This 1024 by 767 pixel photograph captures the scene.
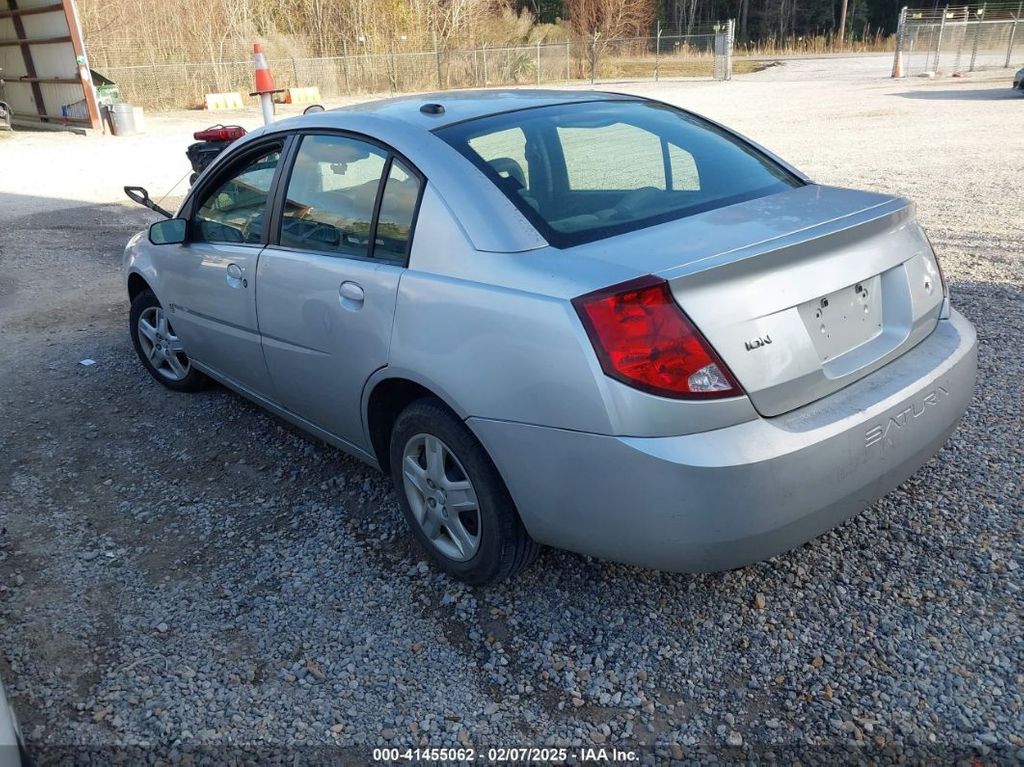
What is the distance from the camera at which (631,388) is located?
2252 millimetres

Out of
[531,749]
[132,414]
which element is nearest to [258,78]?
[132,414]

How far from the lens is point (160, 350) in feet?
16.2

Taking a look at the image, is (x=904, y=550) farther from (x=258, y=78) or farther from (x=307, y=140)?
(x=258, y=78)

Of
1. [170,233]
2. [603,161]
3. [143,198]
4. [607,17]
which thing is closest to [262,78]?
[143,198]

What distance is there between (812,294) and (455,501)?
4.42 ft

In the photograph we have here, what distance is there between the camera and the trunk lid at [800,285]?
2.31 m

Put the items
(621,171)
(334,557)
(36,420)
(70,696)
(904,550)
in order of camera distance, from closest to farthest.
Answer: (70,696), (904,550), (334,557), (621,171), (36,420)

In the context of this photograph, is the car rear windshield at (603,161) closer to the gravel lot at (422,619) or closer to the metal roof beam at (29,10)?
the gravel lot at (422,619)

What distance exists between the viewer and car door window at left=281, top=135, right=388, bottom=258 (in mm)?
3145

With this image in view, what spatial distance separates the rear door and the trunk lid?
0.85 meters

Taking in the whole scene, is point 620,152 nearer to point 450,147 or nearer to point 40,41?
point 450,147

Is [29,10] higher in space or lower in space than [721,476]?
higher

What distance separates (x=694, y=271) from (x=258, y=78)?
9.02 meters

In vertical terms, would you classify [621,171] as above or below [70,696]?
above
